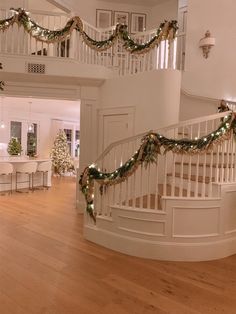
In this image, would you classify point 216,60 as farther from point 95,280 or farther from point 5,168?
point 5,168

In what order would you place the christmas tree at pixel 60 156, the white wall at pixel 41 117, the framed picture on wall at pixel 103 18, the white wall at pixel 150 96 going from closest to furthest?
1. the white wall at pixel 150 96
2. the framed picture on wall at pixel 103 18
3. the white wall at pixel 41 117
4. the christmas tree at pixel 60 156

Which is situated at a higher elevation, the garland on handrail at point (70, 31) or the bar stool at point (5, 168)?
the garland on handrail at point (70, 31)

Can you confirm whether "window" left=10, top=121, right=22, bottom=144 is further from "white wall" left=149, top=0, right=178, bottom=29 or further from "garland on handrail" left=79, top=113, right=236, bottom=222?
"garland on handrail" left=79, top=113, right=236, bottom=222

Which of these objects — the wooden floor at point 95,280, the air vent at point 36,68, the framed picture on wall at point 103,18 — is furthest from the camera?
the framed picture on wall at point 103,18

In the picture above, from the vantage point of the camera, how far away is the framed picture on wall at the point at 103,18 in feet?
28.9

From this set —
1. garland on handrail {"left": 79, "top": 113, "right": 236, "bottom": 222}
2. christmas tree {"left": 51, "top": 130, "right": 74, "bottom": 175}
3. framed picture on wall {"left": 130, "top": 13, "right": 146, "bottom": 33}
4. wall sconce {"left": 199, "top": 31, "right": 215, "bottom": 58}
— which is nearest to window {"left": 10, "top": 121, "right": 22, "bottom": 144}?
christmas tree {"left": 51, "top": 130, "right": 74, "bottom": 175}

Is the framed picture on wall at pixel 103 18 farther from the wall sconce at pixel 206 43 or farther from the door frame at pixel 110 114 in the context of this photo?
the door frame at pixel 110 114

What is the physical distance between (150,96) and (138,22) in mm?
4679

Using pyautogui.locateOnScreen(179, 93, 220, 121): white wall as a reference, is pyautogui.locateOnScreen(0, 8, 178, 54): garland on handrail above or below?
above

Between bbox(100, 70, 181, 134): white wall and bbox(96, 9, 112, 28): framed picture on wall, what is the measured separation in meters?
3.50

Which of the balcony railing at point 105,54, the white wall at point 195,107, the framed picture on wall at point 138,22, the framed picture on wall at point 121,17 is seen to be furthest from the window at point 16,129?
the white wall at point 195,107

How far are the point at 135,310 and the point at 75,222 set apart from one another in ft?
10.5

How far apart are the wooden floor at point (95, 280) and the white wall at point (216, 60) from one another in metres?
4.16

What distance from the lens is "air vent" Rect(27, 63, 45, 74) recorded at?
5.92 meters
